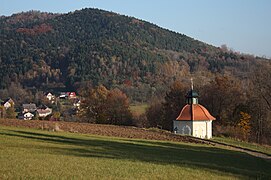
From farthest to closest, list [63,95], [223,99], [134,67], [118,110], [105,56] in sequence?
[105,56] < [134,67] < [63,95] < [118,110] < [223,99]

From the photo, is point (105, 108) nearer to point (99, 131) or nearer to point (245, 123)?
point (245, 123)

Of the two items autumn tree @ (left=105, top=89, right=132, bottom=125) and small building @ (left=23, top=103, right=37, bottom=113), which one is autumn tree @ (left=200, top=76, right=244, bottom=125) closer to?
autumn tree @ (left=105, top=89, right=132, bottom=125)

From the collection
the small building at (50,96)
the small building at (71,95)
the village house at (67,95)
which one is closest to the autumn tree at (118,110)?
the small building at (50,96)

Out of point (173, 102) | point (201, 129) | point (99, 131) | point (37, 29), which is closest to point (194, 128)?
point (201, 129)

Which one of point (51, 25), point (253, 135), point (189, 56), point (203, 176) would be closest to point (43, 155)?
point (203, 176)

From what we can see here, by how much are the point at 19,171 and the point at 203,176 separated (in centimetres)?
709

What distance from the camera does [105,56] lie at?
123188 millimetres

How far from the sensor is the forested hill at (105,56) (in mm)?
112750

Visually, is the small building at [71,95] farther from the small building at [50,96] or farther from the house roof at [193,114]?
the house roof at [193,114]

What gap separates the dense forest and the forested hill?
0.93ft

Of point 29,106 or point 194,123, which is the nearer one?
point 194,123

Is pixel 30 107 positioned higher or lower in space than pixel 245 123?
lower

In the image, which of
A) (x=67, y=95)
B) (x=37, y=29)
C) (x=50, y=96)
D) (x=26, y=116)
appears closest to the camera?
(x=26, y=116)

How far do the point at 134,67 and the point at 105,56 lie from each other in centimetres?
965
